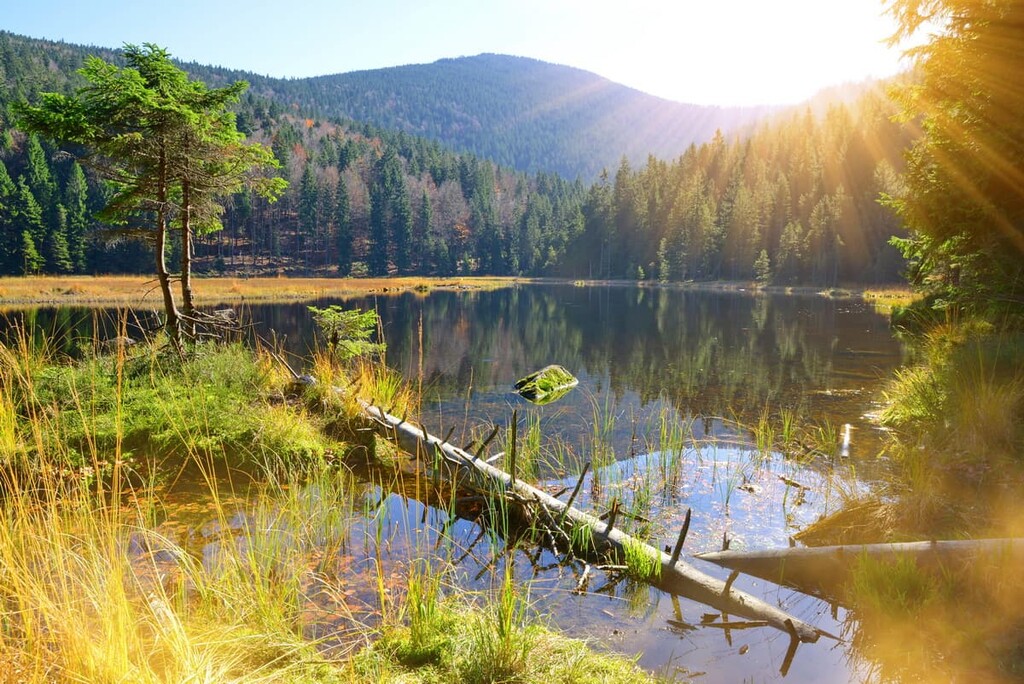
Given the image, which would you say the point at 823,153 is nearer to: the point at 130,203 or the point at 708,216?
the point at 708,216

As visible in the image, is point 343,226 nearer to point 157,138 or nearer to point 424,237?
point 424,237

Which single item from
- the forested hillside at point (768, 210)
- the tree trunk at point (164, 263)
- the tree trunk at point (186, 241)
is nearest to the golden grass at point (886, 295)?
the forested hillside at point (768, 210)

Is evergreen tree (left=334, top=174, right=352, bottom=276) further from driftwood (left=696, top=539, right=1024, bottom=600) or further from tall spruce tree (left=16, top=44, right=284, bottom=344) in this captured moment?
driftwood (left=696, top=539, right=1024, bottom=600)

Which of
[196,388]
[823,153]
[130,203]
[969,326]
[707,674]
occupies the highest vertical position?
[823,153]

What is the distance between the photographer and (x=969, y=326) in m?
10.6

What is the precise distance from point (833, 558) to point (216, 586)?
5.04m

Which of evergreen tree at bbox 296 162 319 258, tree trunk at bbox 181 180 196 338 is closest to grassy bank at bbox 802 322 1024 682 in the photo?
tree trunk at bbox 181 180 196 338

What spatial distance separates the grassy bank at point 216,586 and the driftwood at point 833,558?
7.32 ft

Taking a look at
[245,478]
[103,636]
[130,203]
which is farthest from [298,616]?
[130,203]

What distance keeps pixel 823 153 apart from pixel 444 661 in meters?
107

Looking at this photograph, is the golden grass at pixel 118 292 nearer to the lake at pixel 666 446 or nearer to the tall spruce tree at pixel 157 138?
the lake at pixel 666 446

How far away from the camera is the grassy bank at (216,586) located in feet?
9.42

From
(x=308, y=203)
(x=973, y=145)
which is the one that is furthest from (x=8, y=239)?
(x=973, y=145)

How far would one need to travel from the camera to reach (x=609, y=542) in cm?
590
